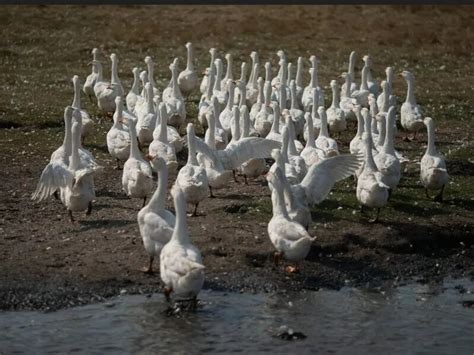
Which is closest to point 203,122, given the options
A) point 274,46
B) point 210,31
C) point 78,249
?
Result: point 78,249

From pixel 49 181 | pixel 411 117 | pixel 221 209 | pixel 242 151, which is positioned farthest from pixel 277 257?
pixel 411 117

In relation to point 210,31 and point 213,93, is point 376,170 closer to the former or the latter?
point 213,93

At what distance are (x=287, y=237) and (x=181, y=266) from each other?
206cm

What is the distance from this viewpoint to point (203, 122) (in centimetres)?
2336

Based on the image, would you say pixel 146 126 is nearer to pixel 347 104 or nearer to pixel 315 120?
pixel 315 120

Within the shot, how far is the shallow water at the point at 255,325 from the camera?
13.0 meters

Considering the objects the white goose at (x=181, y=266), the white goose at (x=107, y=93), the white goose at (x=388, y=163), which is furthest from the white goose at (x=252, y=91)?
the white goose at (x=181, y=266)

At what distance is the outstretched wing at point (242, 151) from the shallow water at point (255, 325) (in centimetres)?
431

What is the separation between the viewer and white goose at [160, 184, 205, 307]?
13172mm

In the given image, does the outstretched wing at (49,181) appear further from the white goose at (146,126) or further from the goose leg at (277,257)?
the white goose at (146,126)

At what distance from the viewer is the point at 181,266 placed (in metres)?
13.2

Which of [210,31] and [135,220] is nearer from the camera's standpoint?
[135,220]

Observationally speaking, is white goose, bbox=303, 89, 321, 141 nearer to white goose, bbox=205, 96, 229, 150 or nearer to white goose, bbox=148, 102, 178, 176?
white goose, bbox=205, 96, 229, 150

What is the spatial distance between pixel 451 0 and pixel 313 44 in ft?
62.2
